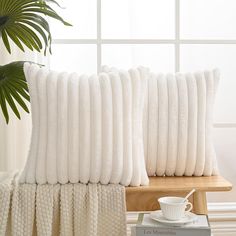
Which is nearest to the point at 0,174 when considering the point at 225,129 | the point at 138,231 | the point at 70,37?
the point at 138,231

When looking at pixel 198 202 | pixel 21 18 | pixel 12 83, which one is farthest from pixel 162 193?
pixel 21 18

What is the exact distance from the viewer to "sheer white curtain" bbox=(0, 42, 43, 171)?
2.54 meters

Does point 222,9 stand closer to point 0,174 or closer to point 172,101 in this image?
point 172,101

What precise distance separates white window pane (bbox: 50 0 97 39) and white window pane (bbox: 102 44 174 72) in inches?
6.0

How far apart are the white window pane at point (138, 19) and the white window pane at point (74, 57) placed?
0.40ft

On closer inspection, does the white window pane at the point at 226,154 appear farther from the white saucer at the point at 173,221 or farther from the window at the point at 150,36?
the white saucer at the point at 173,221

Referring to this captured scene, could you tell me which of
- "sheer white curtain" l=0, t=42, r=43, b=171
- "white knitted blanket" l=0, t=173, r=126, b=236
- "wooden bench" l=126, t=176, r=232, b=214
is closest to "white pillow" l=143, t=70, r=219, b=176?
"wooden bench" l=126, t=176, r=232, b=214

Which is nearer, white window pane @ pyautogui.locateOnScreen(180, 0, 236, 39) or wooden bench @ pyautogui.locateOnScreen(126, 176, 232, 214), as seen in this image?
wooden bench @ pyautogui.locateOnScreen(126, 176, 232, 214)

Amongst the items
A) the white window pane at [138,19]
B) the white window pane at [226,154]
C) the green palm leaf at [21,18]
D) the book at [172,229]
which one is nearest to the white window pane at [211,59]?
the white window pane at [138,19]

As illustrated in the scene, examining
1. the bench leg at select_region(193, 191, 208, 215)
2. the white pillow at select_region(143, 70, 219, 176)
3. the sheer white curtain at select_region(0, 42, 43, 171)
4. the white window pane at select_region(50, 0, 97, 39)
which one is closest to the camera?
the bench leg at select_region(193, 191, 208, 215)

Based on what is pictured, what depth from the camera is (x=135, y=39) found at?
114 inches

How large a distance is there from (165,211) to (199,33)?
56.3 inches

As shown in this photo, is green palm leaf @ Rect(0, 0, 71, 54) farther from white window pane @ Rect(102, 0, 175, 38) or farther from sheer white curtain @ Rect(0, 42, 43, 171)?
white window pane @ Rect(102, 0, 175, 38)

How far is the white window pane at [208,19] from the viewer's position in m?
2.88
